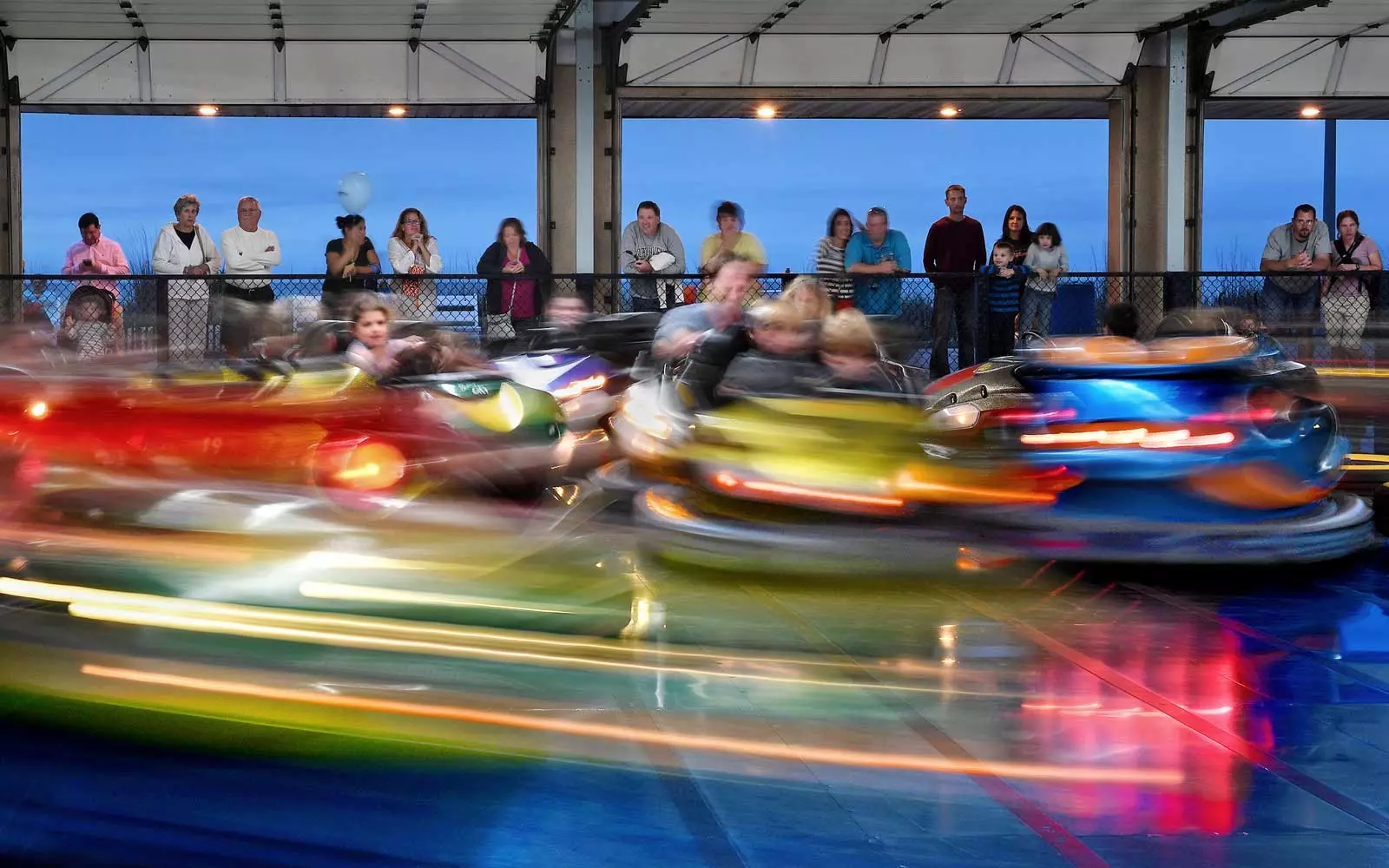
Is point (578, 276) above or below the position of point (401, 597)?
above

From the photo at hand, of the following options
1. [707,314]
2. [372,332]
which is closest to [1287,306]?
[707,314]

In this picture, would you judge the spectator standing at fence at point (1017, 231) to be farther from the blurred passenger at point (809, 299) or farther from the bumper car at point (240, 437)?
the bumper car at point (240, 437)

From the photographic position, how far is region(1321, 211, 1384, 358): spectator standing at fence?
12.0m

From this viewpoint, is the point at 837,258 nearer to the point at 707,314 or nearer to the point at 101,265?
the point at 707,314

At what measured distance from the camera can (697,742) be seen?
3.81 m

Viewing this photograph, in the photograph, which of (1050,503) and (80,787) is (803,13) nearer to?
(1050,503)

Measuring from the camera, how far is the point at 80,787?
3414mm

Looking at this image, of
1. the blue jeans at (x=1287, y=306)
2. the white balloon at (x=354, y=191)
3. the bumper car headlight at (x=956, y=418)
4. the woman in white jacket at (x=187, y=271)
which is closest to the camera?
the bumper car headlight at (x=956, y=418)

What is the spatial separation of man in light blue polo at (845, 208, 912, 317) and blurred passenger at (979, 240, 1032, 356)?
2.16 feet

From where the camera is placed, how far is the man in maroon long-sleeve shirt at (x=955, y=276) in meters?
11.6

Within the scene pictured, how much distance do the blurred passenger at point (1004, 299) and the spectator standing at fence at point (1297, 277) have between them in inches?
68.9

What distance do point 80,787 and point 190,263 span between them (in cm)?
847

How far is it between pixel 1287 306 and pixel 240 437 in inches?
347

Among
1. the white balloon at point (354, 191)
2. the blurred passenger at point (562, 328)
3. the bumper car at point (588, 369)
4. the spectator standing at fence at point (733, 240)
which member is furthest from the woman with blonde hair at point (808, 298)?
the white balloon at point (354, 191)
